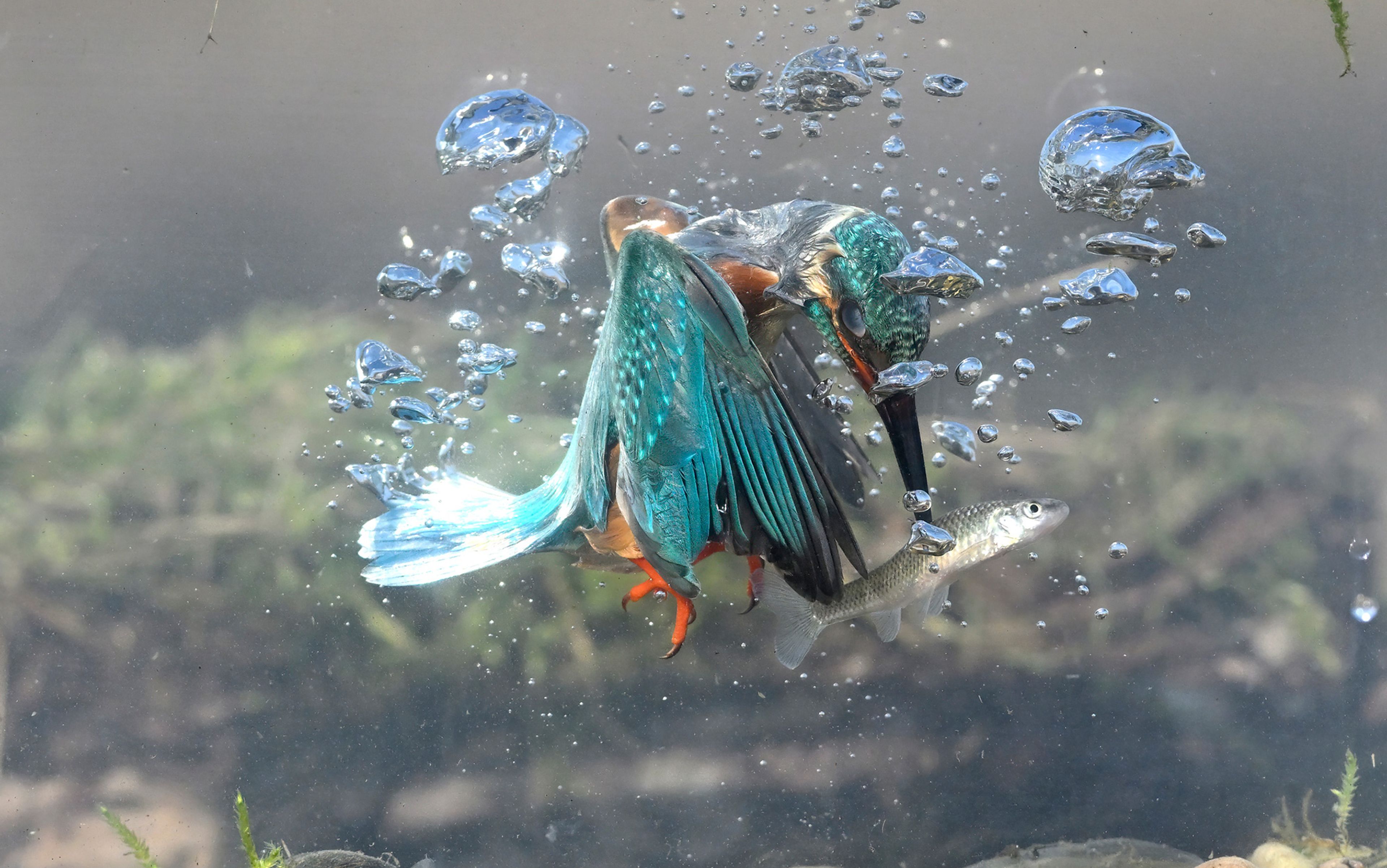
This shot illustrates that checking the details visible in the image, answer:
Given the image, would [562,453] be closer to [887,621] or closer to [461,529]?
[461,529]

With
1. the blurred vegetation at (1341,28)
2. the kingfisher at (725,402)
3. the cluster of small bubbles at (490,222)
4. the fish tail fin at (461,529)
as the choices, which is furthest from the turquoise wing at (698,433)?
the blurred vegetation at (1341,28)

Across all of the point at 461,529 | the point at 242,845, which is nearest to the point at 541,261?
the point at 461,529

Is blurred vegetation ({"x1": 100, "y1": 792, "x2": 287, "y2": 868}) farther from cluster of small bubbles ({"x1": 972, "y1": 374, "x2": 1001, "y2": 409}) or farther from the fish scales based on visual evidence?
cluster of small bubbles ({"x1": 972, "y1": 374, "x2": 1001, "y2": 409})

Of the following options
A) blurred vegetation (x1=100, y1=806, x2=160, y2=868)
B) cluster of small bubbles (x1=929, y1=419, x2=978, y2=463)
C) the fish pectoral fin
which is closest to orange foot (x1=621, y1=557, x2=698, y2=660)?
the fish pectoral fin

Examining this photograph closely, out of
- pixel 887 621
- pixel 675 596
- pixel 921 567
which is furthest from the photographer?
pixel 675 596

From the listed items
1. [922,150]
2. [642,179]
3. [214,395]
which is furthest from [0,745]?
[922,150]

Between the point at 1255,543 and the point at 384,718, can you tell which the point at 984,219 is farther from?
the point at 384,718

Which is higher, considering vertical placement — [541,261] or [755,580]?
[541,261]
